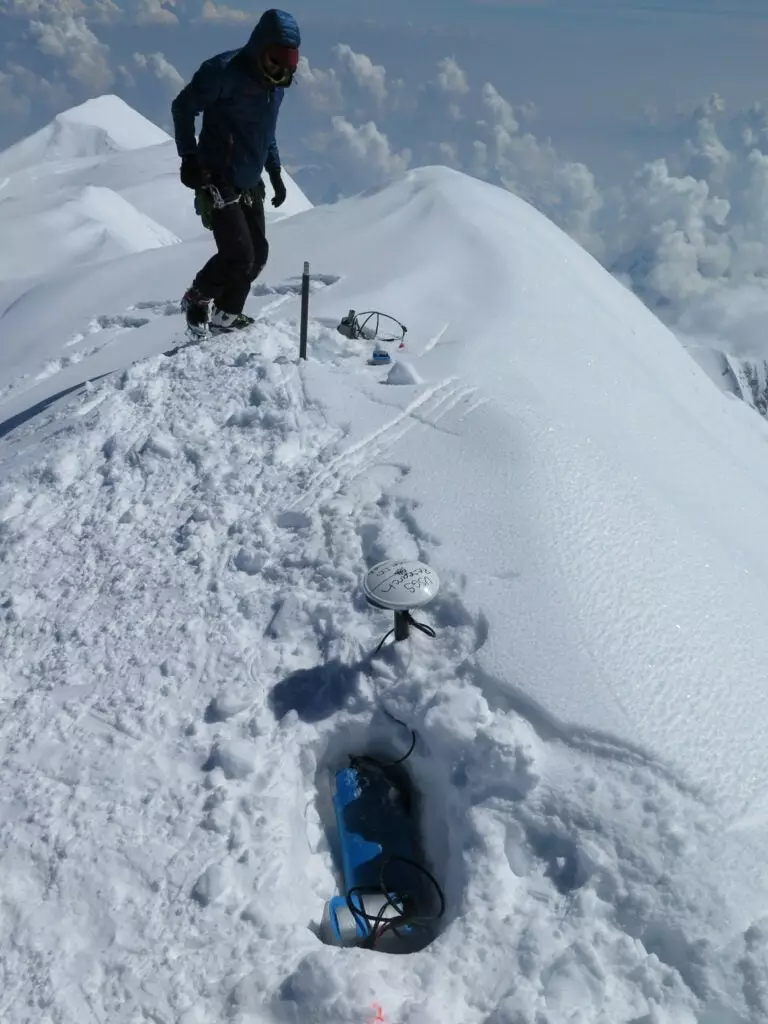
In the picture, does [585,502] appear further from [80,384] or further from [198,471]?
[80,384]

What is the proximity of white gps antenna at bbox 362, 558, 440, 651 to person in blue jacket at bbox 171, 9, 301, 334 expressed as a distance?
391cm

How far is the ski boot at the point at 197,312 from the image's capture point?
269 inches

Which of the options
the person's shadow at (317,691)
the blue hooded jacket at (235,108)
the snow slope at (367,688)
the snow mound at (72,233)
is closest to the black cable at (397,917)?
the snow slope at (367,688)

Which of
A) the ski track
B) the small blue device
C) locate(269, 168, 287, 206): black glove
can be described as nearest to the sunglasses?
locate(269, 168, 287, 206): black glove

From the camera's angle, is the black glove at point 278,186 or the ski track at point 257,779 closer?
the ski track at point 257,779

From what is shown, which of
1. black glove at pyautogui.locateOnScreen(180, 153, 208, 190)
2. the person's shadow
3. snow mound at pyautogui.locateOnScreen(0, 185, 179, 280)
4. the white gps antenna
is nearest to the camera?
the white gps antenna

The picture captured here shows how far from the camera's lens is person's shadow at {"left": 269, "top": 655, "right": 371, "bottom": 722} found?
3.89 metres

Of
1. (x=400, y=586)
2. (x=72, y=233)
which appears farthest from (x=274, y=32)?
(x=72, y=233)

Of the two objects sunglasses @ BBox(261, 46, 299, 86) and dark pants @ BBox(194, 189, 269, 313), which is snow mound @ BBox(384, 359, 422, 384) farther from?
sunglasses @ BBox(261, 46, 299, 86)

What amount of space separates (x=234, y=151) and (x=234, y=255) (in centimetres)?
81

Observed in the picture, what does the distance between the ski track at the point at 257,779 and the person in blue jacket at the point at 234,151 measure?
2089 mm

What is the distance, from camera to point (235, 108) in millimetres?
6031

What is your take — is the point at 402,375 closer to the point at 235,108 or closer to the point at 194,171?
the point at 194,171

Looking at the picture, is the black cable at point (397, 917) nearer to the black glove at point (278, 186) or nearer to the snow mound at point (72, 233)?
the black glove at point (278, 186)
